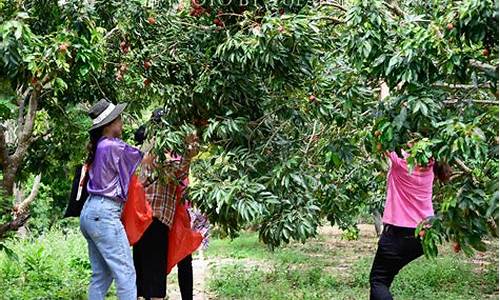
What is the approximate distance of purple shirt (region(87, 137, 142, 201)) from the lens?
4277mm

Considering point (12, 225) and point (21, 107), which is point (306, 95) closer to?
point (12, 225)

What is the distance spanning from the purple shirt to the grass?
8.27 ft

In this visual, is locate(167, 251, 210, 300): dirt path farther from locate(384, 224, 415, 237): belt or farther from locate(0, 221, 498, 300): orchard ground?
locate(384, 224, 415, 237): belt

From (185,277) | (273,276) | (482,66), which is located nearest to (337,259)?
(273,276)

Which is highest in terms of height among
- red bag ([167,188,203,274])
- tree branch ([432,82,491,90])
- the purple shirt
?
tree branch ([432,82,491,90])

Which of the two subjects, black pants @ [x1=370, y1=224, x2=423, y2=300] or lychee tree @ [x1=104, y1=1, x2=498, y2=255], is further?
black pants @ [x1=370, y1=224, x2=423, y2=300]

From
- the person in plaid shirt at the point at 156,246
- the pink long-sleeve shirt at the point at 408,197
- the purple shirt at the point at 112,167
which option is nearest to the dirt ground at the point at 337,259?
the person in plaid shirt at the point at 156,246

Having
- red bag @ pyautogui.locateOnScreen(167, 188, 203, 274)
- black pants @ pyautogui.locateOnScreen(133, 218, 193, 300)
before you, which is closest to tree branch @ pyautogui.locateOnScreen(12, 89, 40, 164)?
black pants @ pyautogui.locateOnScreen(133, 218, 193, 300)

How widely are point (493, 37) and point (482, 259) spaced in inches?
314

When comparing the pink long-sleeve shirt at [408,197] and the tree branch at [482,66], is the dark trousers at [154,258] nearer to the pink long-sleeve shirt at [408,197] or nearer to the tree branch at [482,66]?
the pink long-sleeve shirt at [408,197]

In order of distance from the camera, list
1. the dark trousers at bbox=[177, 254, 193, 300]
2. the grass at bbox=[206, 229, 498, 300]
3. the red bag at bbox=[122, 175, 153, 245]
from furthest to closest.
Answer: the grass at bbox=[206, 229, 498, 300]
the dark trousers at bbox=[177, 254, 193, 300]
the red bag at bbox=[122, 175, 153, 245]

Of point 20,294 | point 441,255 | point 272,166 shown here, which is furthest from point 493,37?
point 441,255

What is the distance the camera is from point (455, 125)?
264 centimetres

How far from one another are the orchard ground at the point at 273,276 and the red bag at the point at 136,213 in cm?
186
